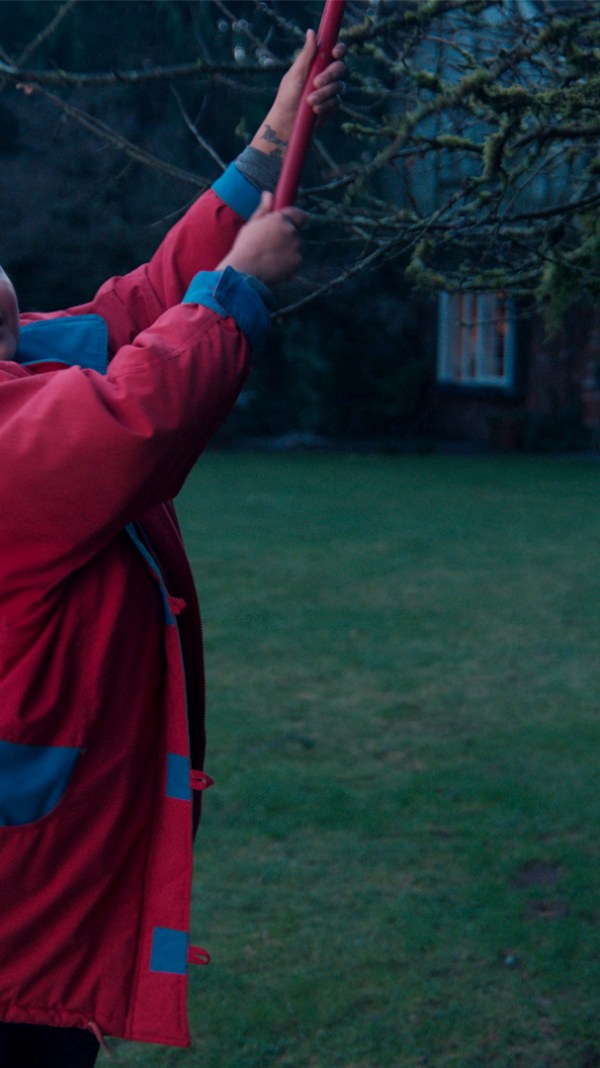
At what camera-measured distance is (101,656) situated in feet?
6.20

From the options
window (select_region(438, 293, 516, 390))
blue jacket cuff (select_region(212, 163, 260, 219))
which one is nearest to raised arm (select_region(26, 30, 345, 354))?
blue jacket cuff (select_region(212, 163, 260, 219))

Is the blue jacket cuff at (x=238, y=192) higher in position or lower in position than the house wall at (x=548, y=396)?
higher

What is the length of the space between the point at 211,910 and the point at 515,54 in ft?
9.48

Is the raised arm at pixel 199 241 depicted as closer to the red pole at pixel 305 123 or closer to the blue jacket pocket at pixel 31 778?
the red pole at pixel 305 123

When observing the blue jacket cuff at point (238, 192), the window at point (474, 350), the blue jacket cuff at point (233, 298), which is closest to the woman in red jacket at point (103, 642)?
the blue jacket cuff at point (233, 298)

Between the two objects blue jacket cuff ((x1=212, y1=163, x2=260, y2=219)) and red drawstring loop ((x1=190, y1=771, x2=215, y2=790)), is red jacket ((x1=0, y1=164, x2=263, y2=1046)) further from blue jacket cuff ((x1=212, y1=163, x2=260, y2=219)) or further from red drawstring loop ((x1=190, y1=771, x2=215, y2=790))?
blue jacket cuff ((x1=212, y1=163, x2=260, y2=219))

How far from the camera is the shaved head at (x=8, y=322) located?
1893 millimetres

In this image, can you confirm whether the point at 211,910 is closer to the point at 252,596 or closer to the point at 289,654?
the point at 289,654

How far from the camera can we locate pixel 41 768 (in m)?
1.87

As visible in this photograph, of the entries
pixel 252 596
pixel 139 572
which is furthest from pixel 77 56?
pixel 139 572

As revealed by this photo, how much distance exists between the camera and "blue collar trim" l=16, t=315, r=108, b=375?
196 cm

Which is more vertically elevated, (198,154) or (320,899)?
(198,154)

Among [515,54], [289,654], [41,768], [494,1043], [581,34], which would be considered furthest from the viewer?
[289,654]

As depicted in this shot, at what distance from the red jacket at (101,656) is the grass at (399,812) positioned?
1.50 m
